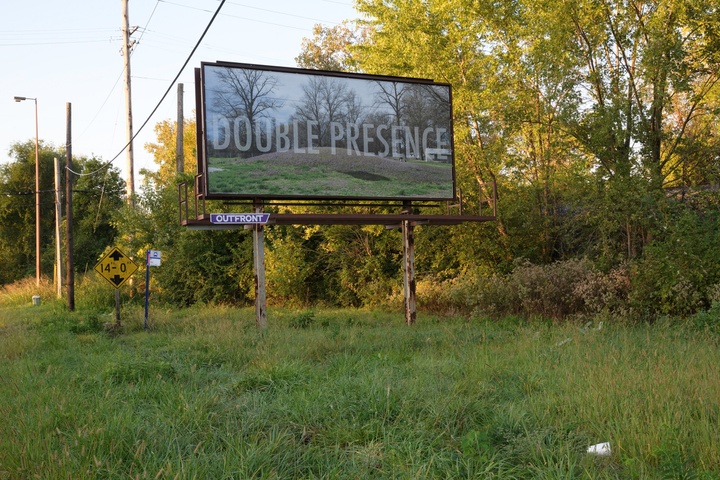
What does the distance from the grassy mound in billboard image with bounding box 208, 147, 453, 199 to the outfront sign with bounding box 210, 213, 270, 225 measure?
2.61ft

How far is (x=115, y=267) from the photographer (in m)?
18.6

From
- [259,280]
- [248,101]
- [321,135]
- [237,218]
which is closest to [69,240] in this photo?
[259,280]

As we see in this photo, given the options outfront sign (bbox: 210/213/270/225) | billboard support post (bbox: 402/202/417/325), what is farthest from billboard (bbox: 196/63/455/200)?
billboard support post (bbox: 402/202/417/325)

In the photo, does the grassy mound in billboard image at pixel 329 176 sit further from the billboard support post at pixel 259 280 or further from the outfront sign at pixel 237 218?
the billboard support post at pixel 259 280

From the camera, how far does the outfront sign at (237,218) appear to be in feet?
52.3

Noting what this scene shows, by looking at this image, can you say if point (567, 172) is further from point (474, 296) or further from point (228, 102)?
point (228, 102)

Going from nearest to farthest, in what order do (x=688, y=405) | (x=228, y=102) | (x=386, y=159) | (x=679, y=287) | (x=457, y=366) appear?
(x=688, y=405) < (x=457, y=366) < (x=679, y=287) < (x=228, y=102) < (x=386, y=159)

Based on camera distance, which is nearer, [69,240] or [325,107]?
[325,107]

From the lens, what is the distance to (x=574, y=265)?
1934 centimetres

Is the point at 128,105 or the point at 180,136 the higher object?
the point at 128,105

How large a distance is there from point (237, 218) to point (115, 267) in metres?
4.59

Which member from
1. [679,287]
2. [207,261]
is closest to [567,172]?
[679,287]

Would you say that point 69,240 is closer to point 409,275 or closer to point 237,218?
point 237,218

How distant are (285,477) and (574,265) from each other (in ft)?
49.7
